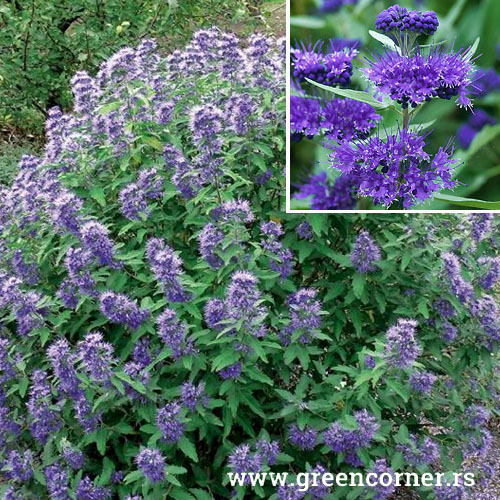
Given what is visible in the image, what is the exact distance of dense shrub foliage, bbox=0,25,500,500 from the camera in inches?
103

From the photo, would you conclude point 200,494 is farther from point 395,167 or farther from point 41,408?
point 395,167

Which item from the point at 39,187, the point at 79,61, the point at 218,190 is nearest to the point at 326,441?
the point at 218,190

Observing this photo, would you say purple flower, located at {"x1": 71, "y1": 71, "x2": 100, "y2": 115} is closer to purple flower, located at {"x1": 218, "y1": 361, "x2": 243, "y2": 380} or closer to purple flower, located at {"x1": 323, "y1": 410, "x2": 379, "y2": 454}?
purple flower, located at {"x1": 218, "y1": 361, "x2": 243, "y2": 380}

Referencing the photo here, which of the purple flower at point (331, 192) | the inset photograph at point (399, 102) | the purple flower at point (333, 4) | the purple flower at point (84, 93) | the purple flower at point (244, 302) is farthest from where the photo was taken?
the purple flower at point (84, 93)

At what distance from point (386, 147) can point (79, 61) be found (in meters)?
4.78

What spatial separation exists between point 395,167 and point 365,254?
0.67 meters

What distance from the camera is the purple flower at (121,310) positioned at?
102 inches

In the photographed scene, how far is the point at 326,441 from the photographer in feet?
8.61

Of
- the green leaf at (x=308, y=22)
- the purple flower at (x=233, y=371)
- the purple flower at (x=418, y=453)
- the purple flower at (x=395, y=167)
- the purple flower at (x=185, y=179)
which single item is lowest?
the purple flower at (x=418, y=453)

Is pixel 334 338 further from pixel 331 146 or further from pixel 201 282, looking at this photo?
pixel 331 146

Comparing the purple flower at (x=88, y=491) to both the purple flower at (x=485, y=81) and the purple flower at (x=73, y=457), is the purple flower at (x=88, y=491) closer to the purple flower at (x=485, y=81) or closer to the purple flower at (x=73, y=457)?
the purple flower at (x=73, y=457)

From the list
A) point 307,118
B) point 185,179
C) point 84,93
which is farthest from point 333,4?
point 84,93

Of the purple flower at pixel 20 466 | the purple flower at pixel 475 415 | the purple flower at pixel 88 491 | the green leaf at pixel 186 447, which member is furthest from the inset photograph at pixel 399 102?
the purple flower at pixel 20 466

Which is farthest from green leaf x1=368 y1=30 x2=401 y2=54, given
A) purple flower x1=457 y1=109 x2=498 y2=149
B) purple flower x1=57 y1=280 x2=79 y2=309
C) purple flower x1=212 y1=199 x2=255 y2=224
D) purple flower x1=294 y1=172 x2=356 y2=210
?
purple flower x1=57 y1=280 x2=79 y2=309
